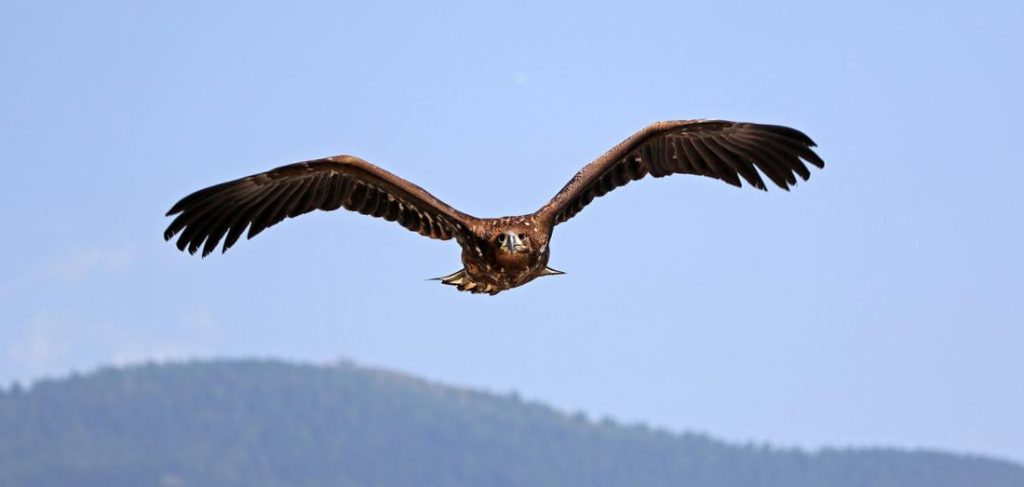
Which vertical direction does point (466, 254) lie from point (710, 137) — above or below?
below

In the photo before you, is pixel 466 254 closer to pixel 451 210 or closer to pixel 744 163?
pixel 451 210

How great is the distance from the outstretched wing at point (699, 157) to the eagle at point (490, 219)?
0.04ft

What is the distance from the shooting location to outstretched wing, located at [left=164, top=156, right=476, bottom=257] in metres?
23.7

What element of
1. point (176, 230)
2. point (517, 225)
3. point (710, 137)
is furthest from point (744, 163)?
point (176, 230)

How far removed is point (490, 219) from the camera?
23.2 meters

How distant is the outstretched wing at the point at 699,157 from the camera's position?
24516mm

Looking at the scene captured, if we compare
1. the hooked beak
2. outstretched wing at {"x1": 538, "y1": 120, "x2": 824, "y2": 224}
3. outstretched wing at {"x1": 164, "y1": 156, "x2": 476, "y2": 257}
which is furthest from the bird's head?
outstretched wing at {"x1": 538, "y1": 120, "x2": 824, "y2": 224}

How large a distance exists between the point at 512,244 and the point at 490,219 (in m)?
0.80

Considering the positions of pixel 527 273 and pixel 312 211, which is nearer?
pixel 527 273

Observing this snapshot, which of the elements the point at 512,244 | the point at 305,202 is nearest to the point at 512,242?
the point at 512,244

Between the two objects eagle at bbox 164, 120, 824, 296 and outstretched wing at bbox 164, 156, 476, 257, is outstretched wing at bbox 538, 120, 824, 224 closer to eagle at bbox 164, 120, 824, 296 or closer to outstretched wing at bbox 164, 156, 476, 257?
eagle at bbox 164, 120, 824, 296

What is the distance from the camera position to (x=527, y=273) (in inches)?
902

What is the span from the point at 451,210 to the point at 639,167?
306cm

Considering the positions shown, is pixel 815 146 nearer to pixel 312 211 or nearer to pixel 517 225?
pixel 517 225
